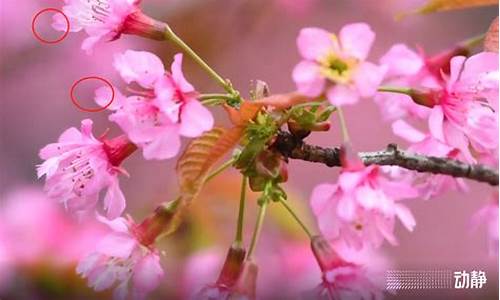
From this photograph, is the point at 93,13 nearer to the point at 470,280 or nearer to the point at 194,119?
the point at 194,119

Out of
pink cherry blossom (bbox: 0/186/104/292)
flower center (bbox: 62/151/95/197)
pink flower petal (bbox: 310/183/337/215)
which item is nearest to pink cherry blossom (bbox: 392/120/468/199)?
pink flower petal (bbox: 310/183/337/215)

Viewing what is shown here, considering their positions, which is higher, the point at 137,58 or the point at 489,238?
the point at 137,58

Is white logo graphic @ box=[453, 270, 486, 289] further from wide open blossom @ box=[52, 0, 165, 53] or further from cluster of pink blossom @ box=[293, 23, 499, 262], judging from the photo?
wide open blossom @ box=[52, 0, 165, 53]

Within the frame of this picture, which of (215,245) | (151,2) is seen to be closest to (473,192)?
(215,245)

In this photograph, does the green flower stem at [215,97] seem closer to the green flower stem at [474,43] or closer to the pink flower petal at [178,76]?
the pink flower petal at [178,76]

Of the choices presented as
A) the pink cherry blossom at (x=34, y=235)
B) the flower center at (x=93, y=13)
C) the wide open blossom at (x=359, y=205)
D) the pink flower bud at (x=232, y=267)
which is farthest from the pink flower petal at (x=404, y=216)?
the pink cherry blossom at (x=34, y=235)

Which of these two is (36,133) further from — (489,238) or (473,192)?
(489,238)

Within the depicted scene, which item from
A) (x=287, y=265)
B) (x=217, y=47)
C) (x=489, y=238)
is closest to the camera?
(x=489, y=238)
